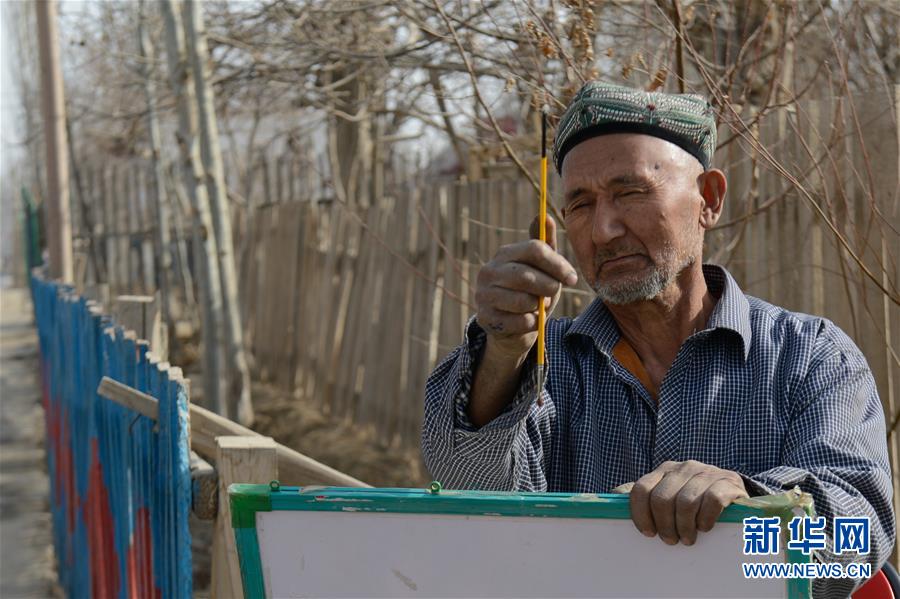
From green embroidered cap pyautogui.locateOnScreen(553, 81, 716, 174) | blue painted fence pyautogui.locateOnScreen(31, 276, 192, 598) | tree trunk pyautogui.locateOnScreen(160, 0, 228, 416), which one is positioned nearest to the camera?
green embroidered cap pyautogui.locateOnScreen(553, 81, 716, 174)

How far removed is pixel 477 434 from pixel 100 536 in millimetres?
2560

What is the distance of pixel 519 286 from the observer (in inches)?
79.6

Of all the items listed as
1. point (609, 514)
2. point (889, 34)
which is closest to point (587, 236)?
point (609, 514)

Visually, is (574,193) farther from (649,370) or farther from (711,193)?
(649,370)

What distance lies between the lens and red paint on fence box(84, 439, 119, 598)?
13.7 feet

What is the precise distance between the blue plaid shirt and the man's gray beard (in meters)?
0.14

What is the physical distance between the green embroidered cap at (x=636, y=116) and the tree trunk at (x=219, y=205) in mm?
6404

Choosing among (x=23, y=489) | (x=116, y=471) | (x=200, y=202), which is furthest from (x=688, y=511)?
(x=23, y=489)

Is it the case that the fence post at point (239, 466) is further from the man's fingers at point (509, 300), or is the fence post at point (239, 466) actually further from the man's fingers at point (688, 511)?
the man's fingers at point (688, 511)

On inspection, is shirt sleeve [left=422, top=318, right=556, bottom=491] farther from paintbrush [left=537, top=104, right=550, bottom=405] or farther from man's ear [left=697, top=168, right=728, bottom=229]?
man's ear [left=697, top=168, right=728, bottom=229]

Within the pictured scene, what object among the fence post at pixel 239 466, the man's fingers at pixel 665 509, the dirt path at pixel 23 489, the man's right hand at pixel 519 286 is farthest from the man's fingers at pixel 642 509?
the dirt path at pixel 23 489

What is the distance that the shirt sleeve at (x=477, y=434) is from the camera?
229 cm

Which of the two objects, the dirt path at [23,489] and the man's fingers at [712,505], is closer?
the man's fingers at [712,505]

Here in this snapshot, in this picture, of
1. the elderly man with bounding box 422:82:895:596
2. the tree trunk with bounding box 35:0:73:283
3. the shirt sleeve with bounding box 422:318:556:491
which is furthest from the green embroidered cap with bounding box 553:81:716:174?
the tree trunk with bounding box 35:0:73:283
